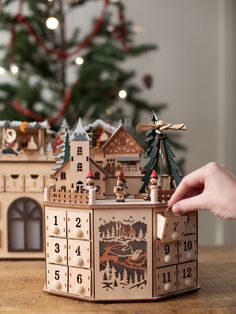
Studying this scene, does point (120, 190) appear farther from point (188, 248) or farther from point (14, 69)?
point (14, 69)

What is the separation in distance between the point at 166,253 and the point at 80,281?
0.70 ft

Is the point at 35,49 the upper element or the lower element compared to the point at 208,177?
upper

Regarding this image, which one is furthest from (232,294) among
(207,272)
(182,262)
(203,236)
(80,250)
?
(203,236)

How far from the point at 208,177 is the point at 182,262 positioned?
0.91ft

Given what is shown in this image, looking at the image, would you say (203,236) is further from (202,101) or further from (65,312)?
(65,312)

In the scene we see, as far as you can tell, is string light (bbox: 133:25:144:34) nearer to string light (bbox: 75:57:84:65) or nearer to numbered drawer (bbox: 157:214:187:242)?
string light (bbox: 75:57:84:65)

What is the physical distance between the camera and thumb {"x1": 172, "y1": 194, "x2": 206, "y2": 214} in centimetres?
127

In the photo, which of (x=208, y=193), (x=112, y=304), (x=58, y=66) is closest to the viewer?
(x=208, y=193)

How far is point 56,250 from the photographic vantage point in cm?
144

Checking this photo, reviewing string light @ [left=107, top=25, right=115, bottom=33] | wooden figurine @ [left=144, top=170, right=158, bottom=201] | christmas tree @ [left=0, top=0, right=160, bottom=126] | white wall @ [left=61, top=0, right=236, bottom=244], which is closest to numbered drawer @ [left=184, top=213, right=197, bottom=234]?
wooden figurine @ [left=144, top=170, right=158, bottom=201]

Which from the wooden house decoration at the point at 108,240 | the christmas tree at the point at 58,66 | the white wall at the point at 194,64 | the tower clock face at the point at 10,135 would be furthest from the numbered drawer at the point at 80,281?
the white wall at the point at 194,64

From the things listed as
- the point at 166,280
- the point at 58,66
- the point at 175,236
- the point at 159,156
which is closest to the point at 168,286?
the point at 166,280

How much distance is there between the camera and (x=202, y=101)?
3891 mm

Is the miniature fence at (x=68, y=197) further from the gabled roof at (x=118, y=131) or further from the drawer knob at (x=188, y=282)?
the drawer knob at (x=188, y=282)
